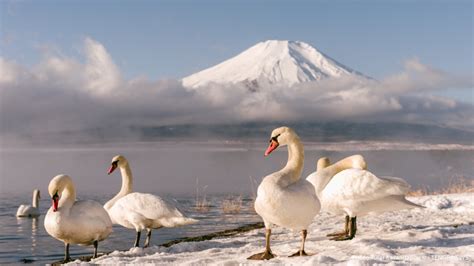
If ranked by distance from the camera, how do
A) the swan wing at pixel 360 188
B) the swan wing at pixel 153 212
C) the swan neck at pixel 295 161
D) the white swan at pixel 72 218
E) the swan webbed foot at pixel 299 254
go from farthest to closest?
the swan wing at pixel 153 212 < the white swan at pixel 72 218 < the swan wing at pixel 360 188 < the swan neck at pixel 295 161 < the swan webbed foot at pixel 299 254

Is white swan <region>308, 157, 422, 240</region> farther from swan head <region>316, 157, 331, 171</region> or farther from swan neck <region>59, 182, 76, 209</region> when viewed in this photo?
swan head <region>316, 157, 331, 171</region>

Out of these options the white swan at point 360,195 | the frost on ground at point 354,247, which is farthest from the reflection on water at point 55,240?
the white swan at point 360,195

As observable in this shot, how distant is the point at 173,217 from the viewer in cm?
1234

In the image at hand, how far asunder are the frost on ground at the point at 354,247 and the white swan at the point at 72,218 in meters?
0.79

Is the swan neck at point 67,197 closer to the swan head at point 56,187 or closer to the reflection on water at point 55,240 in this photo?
the swan head at point 56,187

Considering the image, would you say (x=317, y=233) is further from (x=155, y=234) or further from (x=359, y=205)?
(x=155, y=234)

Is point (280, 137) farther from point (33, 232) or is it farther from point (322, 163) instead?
point (33, 232)

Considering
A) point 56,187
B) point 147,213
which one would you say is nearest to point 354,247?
point 147,213

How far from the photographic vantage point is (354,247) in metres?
9.67

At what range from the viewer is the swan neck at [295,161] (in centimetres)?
984

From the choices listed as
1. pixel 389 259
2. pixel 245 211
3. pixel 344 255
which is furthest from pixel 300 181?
pixel 245 211

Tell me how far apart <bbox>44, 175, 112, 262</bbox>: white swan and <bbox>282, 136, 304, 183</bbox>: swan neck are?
13.0ft

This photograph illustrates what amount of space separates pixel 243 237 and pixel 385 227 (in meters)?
3.01

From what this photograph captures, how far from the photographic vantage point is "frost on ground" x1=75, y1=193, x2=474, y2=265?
8.68m
